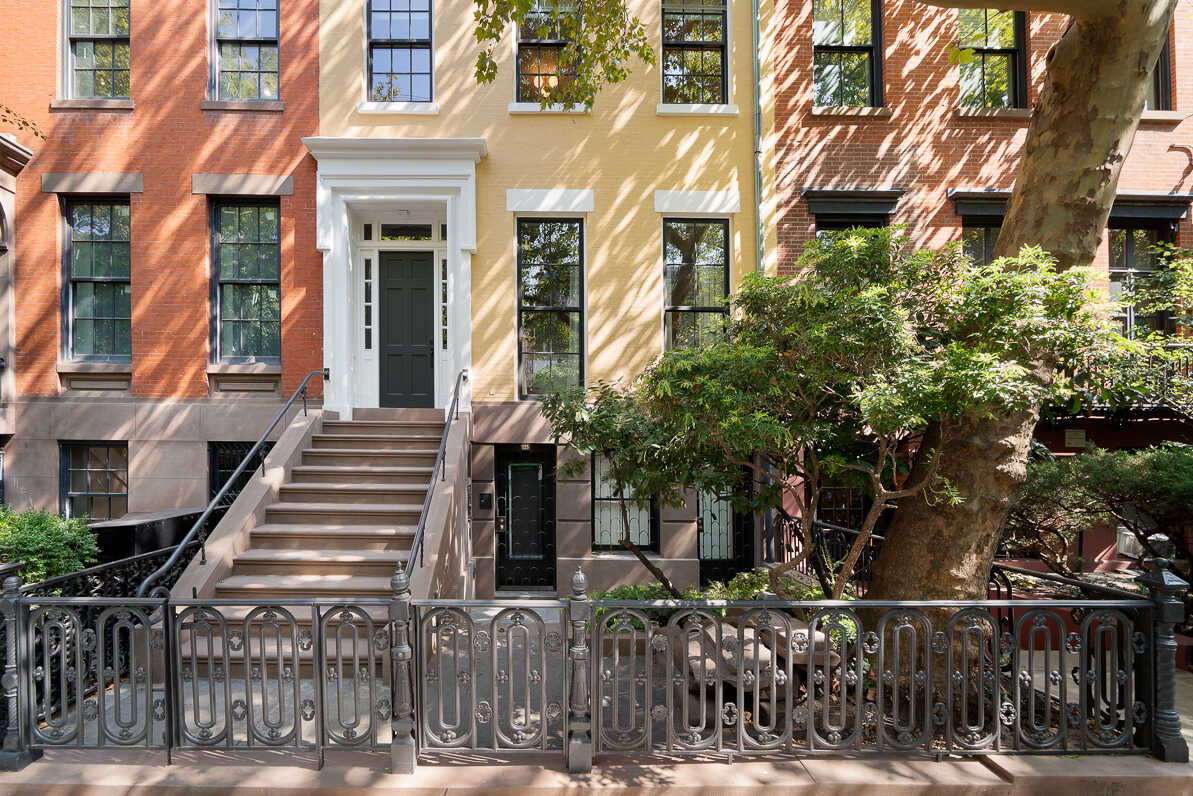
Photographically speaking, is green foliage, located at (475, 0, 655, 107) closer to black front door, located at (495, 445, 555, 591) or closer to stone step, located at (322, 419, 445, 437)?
stone step, located at (322, 419, 445, 437)

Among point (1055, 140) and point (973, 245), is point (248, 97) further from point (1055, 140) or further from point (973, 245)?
point (973, 245)

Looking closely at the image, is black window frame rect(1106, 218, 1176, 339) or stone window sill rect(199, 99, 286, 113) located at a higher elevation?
stone window sill rect(199, 99, 286, 113)

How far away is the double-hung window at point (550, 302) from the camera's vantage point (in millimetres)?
9812

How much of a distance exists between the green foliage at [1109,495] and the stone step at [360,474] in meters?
6.88

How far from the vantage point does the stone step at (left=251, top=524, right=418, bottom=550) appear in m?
7.15

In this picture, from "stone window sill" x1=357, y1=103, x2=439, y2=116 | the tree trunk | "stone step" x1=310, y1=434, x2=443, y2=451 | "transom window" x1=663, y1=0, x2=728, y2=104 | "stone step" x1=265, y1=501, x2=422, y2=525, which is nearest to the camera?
the tree trunk

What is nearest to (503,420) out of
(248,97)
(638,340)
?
(638,340)

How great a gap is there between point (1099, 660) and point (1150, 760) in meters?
0.73

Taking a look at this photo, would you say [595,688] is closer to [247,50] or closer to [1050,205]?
[1050,205]

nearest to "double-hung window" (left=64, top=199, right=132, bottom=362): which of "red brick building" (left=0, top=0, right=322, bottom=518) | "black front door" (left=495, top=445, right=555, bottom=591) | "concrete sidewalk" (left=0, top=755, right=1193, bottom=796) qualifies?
"red brick building" (left=0, top=0, right=322, bottom=518)

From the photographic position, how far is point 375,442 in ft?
29.0

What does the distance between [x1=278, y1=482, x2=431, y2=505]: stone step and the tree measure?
3664 mm

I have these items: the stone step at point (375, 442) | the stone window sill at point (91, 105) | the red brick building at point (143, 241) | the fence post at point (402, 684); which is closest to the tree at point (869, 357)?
the fence post at point (402, 684)

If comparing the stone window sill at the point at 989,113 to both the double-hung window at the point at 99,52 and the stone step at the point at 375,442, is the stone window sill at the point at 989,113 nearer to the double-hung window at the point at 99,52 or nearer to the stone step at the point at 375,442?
the stone step at the point at 375,442
